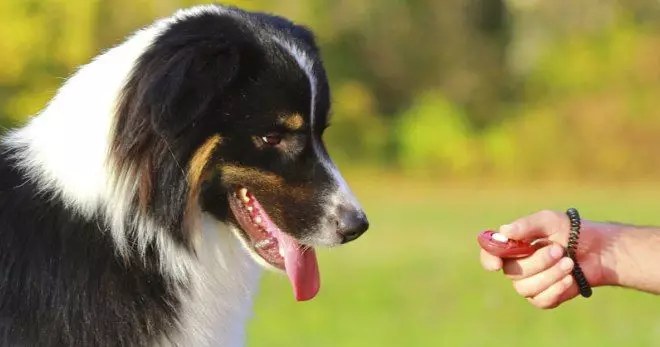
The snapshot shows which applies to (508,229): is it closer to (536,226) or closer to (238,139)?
(536,226)

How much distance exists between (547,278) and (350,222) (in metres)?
0.78

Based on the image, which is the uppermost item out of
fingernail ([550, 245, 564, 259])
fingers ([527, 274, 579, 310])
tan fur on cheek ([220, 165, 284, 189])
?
tan fur on cheek ([220, 165, 284, 189])

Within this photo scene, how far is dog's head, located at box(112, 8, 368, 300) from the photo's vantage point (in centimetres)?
357

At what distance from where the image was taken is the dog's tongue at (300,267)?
3.85 m

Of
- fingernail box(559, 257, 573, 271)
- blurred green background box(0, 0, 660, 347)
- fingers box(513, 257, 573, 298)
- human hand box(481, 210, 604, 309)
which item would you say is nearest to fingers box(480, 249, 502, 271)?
human hand box(481, 210, 604, 309)

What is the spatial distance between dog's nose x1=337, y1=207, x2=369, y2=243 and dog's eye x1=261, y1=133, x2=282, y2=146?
1.18 feet

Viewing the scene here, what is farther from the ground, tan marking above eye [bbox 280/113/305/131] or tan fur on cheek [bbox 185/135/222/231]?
tan marking above eye [bbox 280/113/305/131]

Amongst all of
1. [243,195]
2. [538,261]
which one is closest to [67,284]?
[243,195]

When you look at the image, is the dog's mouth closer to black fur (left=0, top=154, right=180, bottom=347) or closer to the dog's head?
the dog's head

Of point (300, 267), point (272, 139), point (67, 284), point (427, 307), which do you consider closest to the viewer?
point (67, 284)

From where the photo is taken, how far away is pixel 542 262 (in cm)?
365

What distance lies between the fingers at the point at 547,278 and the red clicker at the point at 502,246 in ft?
0.32

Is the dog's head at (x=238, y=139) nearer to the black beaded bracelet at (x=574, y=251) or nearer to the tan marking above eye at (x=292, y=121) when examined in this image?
the tan marking above eye at (x=292, y=121)

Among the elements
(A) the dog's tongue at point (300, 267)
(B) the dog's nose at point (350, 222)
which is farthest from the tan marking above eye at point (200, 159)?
(B) the dog's nose at point (350, 222)
